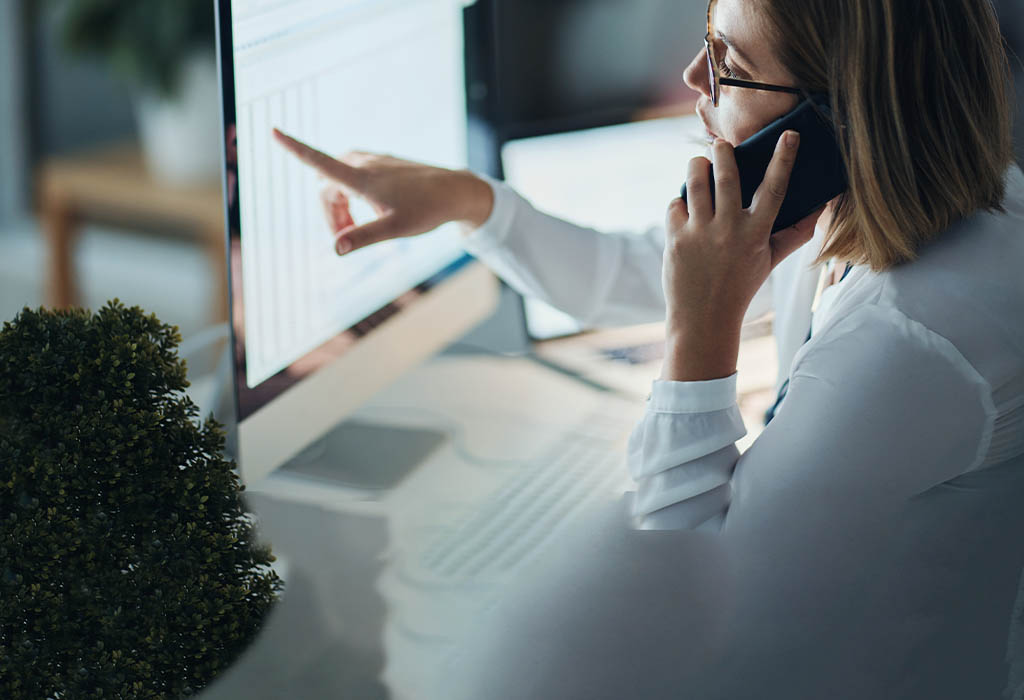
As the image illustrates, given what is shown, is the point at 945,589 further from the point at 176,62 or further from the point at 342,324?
the point at 176,62

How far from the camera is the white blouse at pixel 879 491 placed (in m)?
0.56

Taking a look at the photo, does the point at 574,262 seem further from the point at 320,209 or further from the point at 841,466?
the point at 841,466

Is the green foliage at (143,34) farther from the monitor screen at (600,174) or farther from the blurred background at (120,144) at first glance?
the monitor screen at (600,174)

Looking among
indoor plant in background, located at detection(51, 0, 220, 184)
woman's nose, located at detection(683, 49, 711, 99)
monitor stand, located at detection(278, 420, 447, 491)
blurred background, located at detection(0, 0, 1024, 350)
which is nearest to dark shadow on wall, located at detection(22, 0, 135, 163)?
blurred background, located at detection(0, 0, 1024, 350)

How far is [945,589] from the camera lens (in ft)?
1.99

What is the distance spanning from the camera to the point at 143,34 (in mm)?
1731

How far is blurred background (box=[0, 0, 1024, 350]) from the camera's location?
1676 millimetres

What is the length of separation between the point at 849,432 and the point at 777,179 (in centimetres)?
19

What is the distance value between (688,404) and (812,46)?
0.24 m

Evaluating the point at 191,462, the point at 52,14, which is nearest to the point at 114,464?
the point at 191,462

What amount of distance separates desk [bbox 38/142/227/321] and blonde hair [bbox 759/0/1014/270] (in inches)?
51.3

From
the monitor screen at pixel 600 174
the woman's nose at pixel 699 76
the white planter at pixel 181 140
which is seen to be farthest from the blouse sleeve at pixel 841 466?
the white planter at pixel 181 140

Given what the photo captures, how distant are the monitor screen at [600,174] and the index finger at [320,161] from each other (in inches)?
13.1

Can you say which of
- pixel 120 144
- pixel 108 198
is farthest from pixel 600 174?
pixel 120 144
